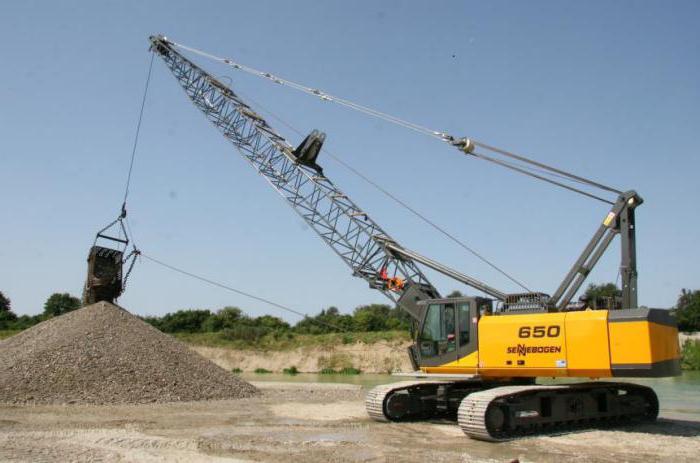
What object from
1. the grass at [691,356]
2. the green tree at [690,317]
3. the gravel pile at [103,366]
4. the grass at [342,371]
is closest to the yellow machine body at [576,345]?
the gravel pile at [103,366]

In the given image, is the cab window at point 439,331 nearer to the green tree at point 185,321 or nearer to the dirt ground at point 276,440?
the dirt ground at point 276,440

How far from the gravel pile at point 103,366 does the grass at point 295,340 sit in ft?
92.3

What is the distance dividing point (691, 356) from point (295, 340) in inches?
1098

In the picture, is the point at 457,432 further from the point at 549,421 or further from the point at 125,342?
the point at 125,342

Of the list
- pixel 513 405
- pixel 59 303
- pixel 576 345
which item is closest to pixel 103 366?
pixel 513 405

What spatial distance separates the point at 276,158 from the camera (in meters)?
24.7

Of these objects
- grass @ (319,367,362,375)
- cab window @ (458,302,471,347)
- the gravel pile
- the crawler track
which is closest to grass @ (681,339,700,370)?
grass @ (319,367,362,375)

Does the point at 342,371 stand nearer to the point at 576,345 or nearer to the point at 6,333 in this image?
the point at 6,333

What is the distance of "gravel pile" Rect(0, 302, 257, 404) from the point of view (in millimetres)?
16250

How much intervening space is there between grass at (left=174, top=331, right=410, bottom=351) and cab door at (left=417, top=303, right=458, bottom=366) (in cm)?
3299

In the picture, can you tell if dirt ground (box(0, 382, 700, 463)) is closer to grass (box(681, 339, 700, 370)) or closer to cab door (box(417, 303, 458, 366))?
cab door (box(417, 303, 458, 366))

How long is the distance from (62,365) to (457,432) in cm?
1118

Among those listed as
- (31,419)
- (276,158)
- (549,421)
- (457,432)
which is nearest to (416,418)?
(457,432)

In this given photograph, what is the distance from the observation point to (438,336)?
13211 mm
